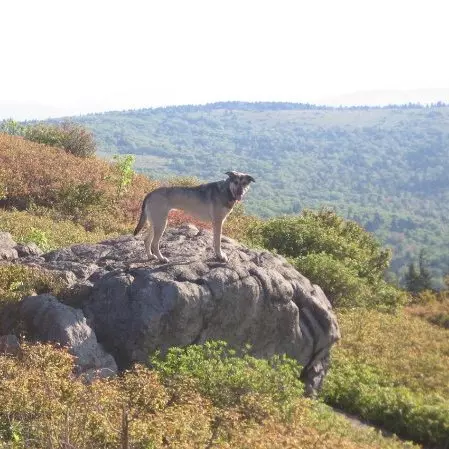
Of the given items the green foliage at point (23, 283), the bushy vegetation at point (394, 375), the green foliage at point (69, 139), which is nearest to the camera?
the green foliage at point (23, 283)

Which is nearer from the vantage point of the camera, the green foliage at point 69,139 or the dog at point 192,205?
the dog at point 192,205

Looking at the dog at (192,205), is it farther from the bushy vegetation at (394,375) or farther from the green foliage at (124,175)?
the green foliage at (124,175)

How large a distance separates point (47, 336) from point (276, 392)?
4164 millimetres

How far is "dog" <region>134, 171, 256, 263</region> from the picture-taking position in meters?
12.2

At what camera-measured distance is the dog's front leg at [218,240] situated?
12203mm

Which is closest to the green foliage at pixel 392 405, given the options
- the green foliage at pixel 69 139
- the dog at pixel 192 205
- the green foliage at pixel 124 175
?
the dog at pixel 192 205

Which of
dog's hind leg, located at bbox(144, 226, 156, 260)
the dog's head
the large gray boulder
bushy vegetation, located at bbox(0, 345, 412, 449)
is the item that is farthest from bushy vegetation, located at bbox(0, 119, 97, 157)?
bushy vegetation, located at bbox(0, 345, 412, 449)

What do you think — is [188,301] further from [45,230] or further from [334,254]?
[334,254]

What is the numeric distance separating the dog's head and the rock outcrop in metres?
1.57

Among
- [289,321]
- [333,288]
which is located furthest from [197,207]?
[333,288]

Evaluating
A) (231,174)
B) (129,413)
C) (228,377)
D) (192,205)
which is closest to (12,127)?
(192,205)

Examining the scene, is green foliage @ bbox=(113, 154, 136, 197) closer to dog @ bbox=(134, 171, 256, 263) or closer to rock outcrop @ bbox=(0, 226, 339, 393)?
rock outcrop @ bbox=(0, 226, 339, 393)

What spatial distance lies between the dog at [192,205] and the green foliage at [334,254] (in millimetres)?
10558

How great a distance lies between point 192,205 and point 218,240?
0.92 m
